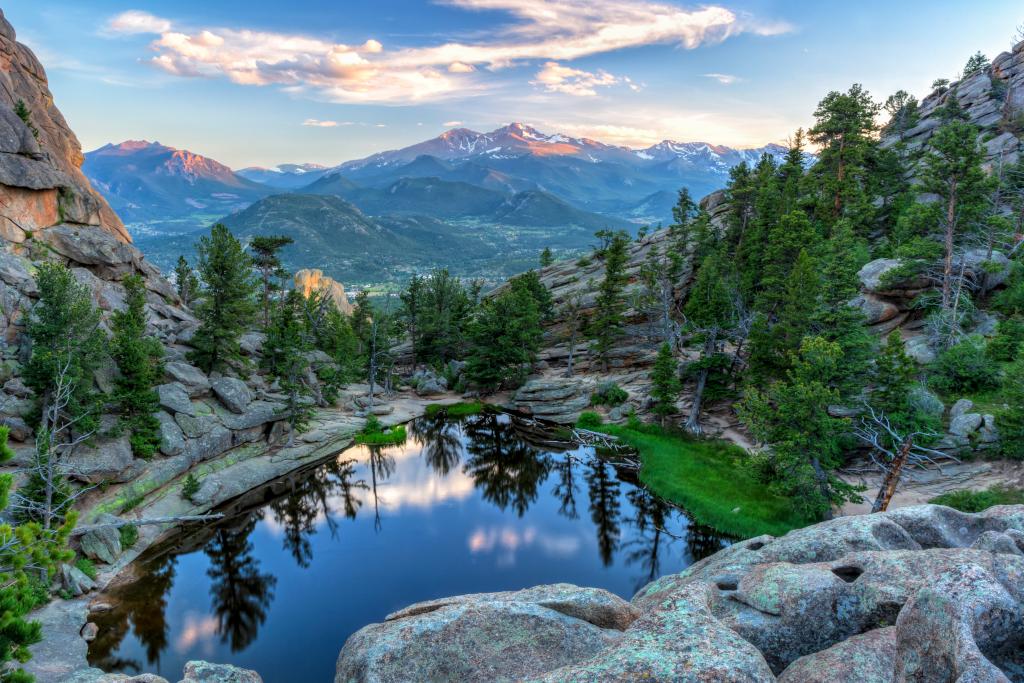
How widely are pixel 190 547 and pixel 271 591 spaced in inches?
340

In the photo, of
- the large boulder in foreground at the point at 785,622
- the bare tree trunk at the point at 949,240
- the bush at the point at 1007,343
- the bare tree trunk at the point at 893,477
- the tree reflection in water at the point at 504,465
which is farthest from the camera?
the tree reflection in water at the point at 504,465

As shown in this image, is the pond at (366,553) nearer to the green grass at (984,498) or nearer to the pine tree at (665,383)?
the pine tree at (665,383)

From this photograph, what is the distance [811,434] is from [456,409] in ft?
149

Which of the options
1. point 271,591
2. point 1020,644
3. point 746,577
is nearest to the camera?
point 1020,644

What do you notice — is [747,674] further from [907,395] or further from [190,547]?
[190,547]

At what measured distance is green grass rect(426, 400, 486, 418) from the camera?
227ft

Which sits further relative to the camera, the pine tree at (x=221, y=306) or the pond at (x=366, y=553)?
the pine tree at (x=221, y=306)

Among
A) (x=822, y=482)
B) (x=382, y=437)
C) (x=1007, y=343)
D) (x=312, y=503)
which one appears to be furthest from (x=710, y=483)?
(x=382, y=437)

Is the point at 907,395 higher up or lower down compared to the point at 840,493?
higher up

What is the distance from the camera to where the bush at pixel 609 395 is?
61656 mm

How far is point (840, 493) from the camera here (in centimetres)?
3344

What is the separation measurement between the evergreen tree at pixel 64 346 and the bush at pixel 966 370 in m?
61.4

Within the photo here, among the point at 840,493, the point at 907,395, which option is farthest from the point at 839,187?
the point at 840,493

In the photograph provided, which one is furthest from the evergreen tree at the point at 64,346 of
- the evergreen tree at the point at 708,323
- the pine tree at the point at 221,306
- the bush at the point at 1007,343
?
the bush at the point at 1007,343
